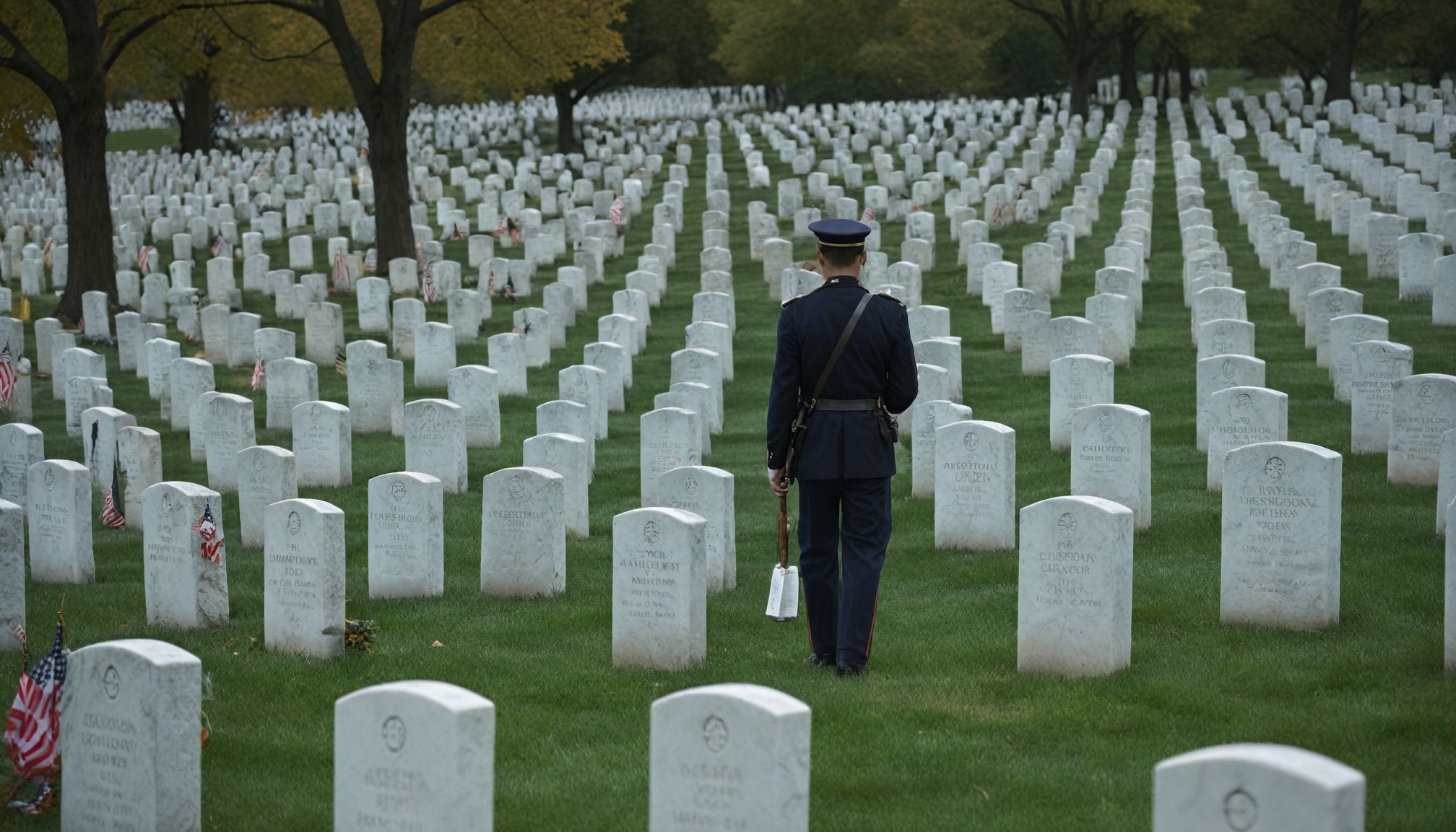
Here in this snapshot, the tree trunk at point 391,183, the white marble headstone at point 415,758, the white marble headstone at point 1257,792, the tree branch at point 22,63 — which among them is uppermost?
the tree branch at point 22,63

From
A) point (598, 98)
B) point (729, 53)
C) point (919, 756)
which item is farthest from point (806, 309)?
point (598, 98)

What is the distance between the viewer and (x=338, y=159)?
137ft

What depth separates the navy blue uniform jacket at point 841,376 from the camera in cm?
684

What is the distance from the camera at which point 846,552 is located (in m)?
6.90

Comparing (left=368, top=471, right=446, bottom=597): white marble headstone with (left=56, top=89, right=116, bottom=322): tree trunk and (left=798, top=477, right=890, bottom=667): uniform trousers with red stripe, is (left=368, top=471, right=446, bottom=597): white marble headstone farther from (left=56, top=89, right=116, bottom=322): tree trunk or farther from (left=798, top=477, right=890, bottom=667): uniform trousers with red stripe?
(left=56, top=89, right=116, bottom=322): tree trunk

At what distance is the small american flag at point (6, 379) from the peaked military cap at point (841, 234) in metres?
10.9

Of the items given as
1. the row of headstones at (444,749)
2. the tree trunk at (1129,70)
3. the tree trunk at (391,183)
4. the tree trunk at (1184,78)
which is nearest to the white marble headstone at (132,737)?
the row of headstones at (444,749)

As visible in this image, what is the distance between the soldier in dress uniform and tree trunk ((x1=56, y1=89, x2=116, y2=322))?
57.9 feet

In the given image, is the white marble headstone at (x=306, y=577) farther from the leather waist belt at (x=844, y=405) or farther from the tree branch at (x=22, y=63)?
the tree branch at (x=22, y=63)

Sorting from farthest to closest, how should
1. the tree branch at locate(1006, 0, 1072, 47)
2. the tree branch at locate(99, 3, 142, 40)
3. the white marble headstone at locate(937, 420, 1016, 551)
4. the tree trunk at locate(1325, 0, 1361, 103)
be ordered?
the tree trunk at locate(1325, 0, 1361, 103), the tree branch at locate(1006, 0, 1072, 47), the tree branch at locate(99, 3, 142, 40), the white marble headstone at locate(937, 420, 1016, 551)

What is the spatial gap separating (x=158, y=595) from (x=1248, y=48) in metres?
48.8

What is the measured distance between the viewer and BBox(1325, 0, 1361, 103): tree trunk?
41.2 metres

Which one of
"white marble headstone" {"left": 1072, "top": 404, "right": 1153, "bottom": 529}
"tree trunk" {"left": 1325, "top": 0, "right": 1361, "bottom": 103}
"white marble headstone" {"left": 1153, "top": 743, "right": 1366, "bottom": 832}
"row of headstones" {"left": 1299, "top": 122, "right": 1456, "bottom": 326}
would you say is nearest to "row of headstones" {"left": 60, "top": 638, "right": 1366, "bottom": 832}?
"white marble headstone" {"left": 1153, "top": 743, "right": 1366, "bottom": 832}

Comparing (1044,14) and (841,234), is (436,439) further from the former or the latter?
(1044,14)
